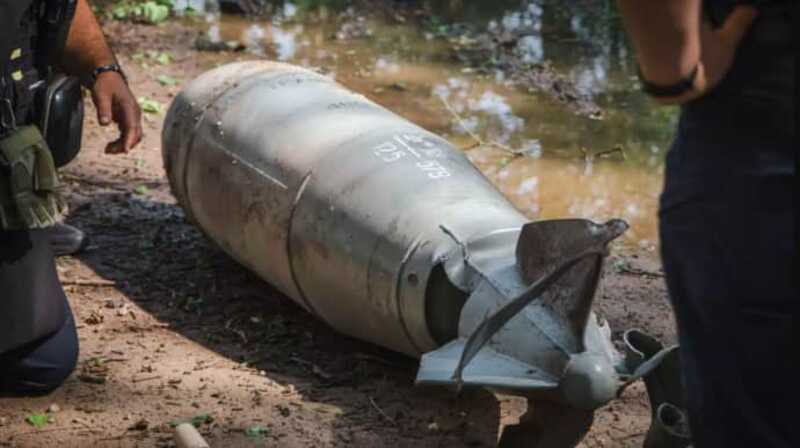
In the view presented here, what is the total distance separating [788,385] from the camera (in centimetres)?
171

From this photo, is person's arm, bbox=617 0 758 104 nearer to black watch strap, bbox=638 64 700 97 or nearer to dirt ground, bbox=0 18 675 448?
black watch strap, bbox=638 64 700 97

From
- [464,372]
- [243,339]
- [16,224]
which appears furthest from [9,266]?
[464,372]

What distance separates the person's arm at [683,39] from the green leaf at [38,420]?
7.32 feet

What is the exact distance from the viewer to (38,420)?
11.1 ft

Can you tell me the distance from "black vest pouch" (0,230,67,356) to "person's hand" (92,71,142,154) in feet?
1.16

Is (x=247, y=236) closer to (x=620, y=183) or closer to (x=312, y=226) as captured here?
(x=312, y=226)

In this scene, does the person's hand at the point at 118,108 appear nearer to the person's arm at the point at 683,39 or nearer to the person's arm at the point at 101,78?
the person's arm at the point at 101,78

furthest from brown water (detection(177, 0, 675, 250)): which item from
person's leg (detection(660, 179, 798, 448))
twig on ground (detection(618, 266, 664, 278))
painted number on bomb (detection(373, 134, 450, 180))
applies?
person's leg (detection(660, 179, 798, 448))

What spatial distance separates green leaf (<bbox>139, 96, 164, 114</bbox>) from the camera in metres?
5.89

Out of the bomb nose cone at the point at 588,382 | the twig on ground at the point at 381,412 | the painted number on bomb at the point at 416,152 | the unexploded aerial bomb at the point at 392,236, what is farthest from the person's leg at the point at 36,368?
the bomb nose cone at the point at 588,382

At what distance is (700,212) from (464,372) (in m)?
1.26

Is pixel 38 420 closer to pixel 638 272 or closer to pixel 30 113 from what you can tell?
pixel 30 113

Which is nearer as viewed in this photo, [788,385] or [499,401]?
[788,385]

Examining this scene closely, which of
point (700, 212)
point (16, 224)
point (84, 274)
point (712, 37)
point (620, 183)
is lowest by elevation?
point (620, 183)
